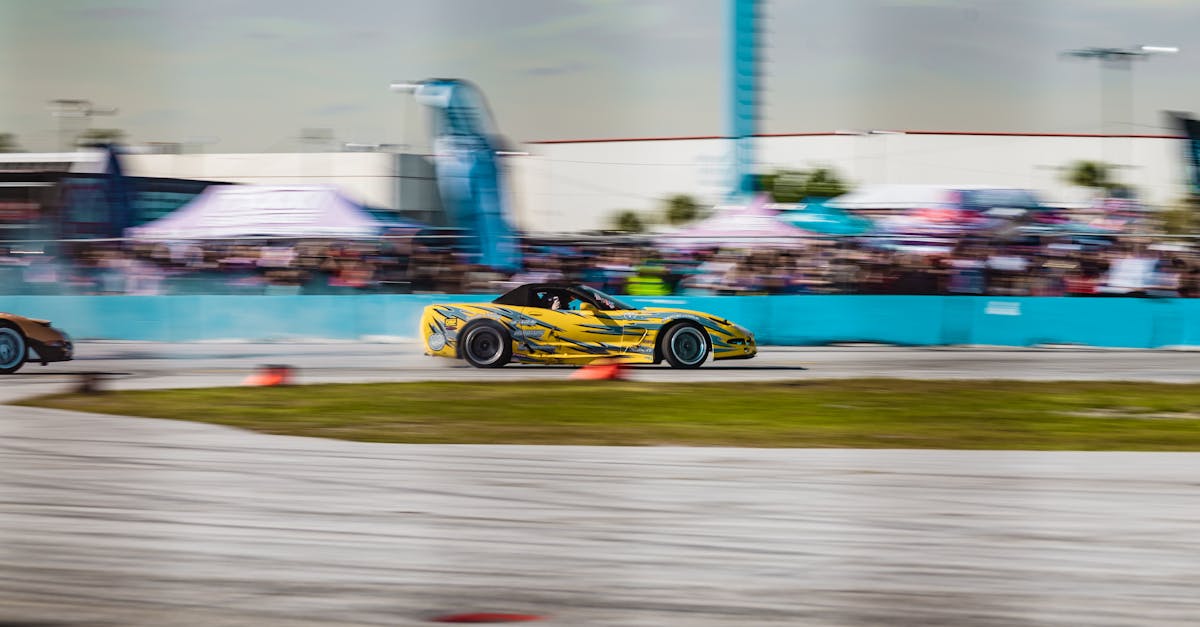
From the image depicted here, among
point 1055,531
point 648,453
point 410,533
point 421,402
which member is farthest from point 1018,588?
point 421,402

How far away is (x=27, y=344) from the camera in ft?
44.2

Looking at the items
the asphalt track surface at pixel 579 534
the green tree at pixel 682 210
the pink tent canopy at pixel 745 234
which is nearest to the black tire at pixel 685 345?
the pink tent canopy at pixel 745 234

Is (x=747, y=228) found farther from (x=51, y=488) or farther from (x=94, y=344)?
(x=51, y=488)

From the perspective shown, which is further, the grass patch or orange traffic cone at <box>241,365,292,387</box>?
orange traffic cone at <box>241,365,292,387</box>

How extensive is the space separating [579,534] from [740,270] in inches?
619

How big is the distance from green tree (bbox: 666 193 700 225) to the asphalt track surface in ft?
133

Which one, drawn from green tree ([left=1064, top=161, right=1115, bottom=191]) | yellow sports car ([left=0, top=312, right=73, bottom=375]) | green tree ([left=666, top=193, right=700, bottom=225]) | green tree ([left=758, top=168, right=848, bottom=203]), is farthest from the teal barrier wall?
green tree ([left=1064, top=161, right=1115, bottom=191])

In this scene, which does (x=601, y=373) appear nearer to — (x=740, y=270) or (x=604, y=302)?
(x=604, y=302)

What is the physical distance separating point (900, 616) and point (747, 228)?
54.8ft

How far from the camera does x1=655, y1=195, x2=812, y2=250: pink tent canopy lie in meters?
20.4

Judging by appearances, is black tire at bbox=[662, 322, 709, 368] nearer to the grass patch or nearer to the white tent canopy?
the grass patch

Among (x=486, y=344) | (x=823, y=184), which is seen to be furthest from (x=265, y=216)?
(x=823, y=184)

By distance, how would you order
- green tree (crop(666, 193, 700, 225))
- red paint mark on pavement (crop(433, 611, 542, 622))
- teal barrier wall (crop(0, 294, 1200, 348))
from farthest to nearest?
green tree (crop(666, 193, 700, 225)), teal barrier wall (crop(0, 294, 1200, 348)), red paint mark on pavement (crop(433, 611, 542, 622))

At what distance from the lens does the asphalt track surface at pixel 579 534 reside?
409 cm
